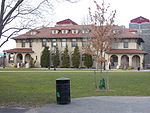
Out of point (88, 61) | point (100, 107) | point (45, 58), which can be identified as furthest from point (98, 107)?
point (45, 58)

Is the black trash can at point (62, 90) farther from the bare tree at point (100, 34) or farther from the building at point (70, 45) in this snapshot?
the building at point (70, 45)

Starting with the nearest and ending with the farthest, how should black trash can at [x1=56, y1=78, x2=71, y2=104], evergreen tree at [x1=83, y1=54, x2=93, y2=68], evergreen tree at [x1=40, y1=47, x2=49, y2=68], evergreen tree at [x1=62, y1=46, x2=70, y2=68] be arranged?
black trash can at [x1=56, y1=78, x2=71, y2=104] → evergreen tree at [x1=83, y1=54, x2=93, y2=68] → evergreen tree at [x1=62, y1=46, x2=70, y2=68] → evergreen tree at [x1=40, y1=47, x2=49, y2=68]

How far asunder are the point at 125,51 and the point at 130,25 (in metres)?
27.2

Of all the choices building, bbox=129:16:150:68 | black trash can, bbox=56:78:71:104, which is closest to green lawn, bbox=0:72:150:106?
black trash can, bbox=56:78:71:104

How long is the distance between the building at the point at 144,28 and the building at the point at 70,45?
9.57m

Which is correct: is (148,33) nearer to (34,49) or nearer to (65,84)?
(34,49)

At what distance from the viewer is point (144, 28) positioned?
8300cm

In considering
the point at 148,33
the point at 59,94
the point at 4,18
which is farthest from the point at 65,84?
the point at 148,33

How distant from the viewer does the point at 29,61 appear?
67.7 metres

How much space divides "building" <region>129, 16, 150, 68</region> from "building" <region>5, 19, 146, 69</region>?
377 inches

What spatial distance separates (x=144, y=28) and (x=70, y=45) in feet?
86.6

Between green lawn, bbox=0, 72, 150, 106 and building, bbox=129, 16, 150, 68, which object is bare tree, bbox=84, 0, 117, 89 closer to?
green lawn, bbox=0, 72, 150, 106

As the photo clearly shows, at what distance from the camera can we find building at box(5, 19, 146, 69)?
63.2 metres

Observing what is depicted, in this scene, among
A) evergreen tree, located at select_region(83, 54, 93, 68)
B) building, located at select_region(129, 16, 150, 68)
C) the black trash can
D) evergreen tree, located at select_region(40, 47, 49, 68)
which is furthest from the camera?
building, located at select_region(129, 16, 150, 68)
